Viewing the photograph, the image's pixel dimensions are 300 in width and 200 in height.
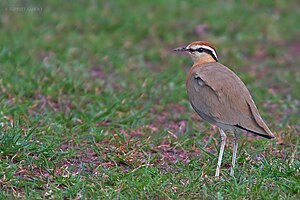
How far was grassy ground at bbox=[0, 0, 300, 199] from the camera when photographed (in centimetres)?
568

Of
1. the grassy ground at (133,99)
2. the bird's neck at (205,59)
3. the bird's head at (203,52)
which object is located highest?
the bird's head at (203,52)

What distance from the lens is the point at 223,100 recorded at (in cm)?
597

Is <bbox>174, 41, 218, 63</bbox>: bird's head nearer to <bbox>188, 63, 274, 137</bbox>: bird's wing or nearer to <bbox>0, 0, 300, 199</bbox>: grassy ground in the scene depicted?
<bbox>188, 63, 274, 137</bbox>: bird's wing

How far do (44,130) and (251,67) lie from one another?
4076mm

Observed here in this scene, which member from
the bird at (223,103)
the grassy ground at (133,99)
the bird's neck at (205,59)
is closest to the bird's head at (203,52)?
the bird's neck at (205,59)

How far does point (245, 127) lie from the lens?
18.9 ft

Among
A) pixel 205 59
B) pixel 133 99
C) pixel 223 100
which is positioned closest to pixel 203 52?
pixel 205 59

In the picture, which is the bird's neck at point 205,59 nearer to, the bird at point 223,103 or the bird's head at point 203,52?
the bird's head at point 203,52

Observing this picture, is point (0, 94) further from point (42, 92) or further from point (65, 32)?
point (65, 32)

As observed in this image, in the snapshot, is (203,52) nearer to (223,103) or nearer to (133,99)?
(223,103)

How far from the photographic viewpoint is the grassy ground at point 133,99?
568cm

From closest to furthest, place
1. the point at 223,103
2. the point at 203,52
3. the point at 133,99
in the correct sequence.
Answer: the point at 223,103, the point at 203,52, the point at 133,99

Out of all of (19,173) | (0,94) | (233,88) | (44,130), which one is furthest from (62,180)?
(0,94)

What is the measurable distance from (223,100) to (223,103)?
3 centimetres
